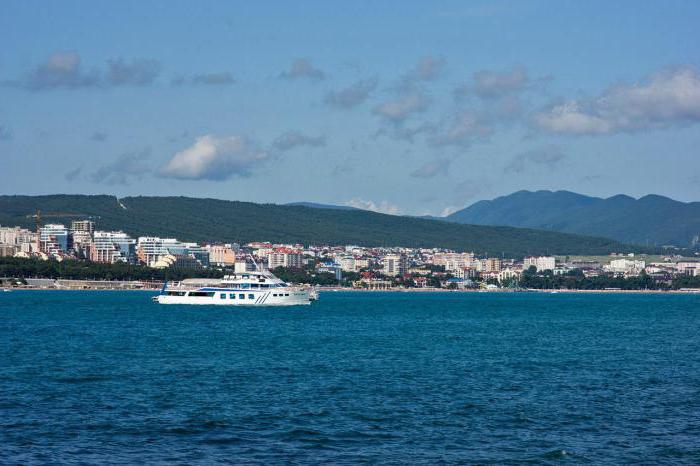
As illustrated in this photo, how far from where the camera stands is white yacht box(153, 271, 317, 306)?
4080 inches

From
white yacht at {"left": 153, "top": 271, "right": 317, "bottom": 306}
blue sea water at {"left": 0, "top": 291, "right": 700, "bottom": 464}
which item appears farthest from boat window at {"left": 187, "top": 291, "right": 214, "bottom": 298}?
blue sea water at {"left": 0, "top": 291, "right": 700, "bottom": 464}

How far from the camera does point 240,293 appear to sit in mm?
103438

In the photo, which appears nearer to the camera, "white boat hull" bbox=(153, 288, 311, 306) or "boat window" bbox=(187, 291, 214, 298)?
"white boat hull" bbox=(153, 288, 311, 306)

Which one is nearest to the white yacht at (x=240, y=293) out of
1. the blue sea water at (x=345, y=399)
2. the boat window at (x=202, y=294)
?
the boat window at (x=202, y=294)

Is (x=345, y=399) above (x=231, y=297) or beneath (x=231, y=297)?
beneath

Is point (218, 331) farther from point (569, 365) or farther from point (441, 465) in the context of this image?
point (441, 465)

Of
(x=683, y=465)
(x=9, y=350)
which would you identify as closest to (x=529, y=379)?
(x=683, y=465)

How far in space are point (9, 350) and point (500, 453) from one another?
2899cm

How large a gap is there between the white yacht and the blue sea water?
4445 cm

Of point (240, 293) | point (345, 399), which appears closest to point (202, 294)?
point (240, 293)

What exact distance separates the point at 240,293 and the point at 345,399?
7225cm

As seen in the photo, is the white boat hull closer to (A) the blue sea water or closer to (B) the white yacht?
(B) the white yacht

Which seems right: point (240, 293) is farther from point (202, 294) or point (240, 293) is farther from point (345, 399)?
point (345, 399)

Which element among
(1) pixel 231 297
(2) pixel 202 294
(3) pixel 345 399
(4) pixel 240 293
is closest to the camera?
(3) pixel 345 399
